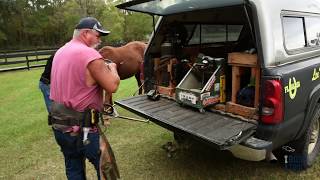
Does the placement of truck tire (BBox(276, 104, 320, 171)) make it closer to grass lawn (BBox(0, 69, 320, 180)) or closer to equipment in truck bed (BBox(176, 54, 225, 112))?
grass lawn (BBox(0, 69, 320, 180))

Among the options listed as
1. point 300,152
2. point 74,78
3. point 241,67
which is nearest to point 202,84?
point 241,67

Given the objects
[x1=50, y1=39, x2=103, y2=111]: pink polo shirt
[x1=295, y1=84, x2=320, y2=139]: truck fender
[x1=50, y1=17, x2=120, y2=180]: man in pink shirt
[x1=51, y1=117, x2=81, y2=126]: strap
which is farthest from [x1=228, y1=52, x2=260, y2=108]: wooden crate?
[x1=51, y1=117, x2=81, y2=126]: strap

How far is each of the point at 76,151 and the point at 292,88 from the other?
7.39 feet

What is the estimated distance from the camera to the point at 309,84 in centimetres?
388

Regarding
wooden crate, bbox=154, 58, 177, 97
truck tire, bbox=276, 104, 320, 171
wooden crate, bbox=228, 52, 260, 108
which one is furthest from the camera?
wooden crate, bbox=154, 58, 177, 97

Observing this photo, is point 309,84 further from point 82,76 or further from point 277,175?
point 82,76

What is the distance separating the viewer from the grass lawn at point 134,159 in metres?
4.40

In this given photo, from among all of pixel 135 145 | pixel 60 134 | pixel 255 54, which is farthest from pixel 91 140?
pixel 135 145

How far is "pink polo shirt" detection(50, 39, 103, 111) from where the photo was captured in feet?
10.2

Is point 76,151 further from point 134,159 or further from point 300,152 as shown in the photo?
point 300,152

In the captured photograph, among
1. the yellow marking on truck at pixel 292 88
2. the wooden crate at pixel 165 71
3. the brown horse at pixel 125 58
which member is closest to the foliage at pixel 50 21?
the brown horse at pixel 125 58

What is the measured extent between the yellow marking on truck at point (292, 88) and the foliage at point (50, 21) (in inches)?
1567

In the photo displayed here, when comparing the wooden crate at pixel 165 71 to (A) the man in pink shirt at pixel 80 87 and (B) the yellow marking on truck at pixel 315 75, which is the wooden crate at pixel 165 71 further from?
(B) the yellow marking on truck at pixel 315 75

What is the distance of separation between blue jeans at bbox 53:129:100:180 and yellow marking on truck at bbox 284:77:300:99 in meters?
1.93
